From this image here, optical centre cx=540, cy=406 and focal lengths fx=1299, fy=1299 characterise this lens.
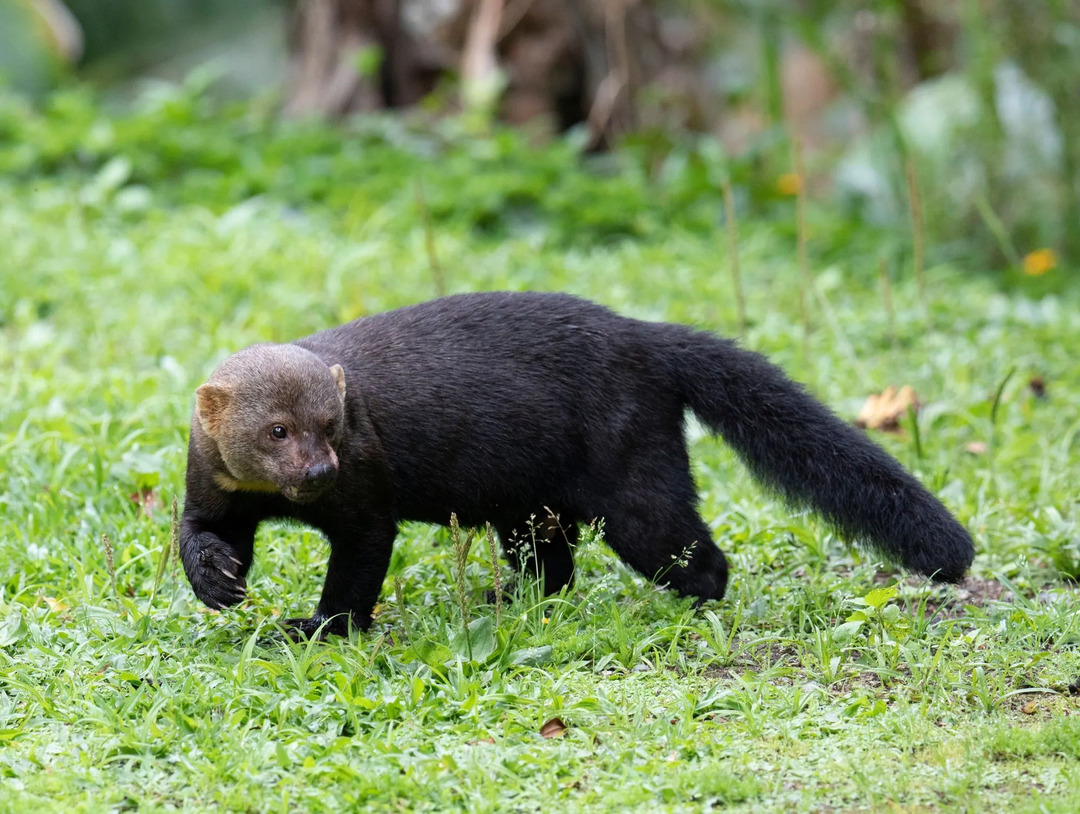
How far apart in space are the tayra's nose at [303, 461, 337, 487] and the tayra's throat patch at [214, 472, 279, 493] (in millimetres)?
301

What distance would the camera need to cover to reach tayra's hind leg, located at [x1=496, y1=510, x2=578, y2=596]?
4.87 meters

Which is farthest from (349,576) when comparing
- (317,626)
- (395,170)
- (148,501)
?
(395,170)

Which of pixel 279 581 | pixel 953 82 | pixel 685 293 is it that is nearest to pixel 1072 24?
pixel 953 82

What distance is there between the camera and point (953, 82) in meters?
11.3

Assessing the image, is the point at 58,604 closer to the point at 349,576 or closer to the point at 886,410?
the point at 349,576

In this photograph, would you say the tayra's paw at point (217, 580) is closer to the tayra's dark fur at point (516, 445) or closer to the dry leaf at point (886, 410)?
the tayra's dark fur at point (516, 445)

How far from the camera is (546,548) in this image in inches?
197

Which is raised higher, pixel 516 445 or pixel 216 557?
pixel 516 445

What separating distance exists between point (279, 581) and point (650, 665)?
1.54 m

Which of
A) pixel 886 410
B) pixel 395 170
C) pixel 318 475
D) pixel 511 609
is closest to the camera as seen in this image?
pixel 318 475

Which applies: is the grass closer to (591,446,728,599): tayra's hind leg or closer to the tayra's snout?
(591,446,728,599): tayra's hind leg

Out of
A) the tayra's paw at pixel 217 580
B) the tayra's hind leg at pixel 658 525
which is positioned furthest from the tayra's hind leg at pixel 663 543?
the tayra's paw at pixel 217 580

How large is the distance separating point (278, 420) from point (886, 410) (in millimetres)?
3285

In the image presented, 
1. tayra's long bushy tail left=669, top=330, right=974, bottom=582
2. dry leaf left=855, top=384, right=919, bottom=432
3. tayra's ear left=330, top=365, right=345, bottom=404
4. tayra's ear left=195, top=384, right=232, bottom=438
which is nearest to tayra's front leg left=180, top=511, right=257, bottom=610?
tayra's ear left=195, top=384, right=232, bottom=438
